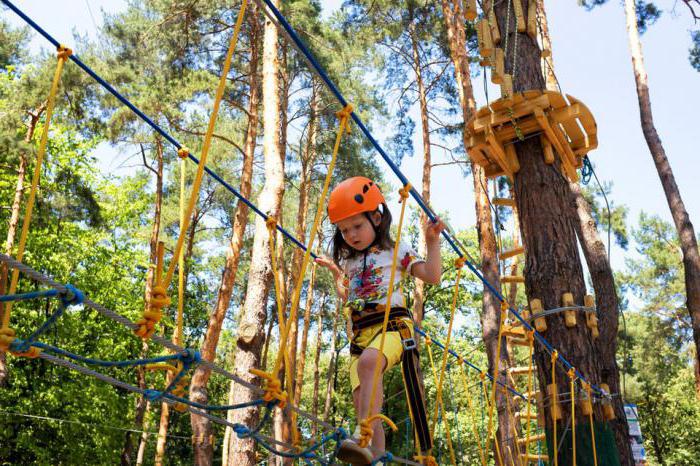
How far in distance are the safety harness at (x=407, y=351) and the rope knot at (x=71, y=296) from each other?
1.05 m

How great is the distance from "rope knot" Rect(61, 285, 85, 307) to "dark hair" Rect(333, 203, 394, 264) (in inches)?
45.2

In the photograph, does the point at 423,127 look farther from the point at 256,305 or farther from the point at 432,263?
the point at 432,263

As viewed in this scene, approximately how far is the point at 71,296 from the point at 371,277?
116 cm

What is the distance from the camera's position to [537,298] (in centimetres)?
274

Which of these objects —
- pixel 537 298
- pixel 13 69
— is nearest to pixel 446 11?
pixel 537 298

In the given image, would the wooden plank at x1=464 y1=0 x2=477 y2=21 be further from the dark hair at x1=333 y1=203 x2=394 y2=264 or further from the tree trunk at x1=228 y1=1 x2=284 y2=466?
the dark hair at x1=333 y1=203 x2=394 y2=264

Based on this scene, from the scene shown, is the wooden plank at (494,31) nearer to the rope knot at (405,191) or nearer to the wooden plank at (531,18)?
the wooden plank at (531,18)

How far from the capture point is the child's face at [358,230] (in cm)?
198

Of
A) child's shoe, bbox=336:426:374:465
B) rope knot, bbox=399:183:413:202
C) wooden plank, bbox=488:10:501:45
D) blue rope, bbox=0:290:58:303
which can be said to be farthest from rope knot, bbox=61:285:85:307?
wooden plank, bbox=488:10:501:45

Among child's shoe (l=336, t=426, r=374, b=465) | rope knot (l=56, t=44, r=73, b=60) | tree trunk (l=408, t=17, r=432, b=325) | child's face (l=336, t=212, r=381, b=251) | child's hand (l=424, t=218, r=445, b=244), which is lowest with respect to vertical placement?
child's shoe (l=336, t=426, r=374, b=465)

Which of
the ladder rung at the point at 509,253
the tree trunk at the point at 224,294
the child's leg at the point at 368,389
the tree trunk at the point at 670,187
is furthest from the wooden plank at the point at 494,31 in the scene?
the tree trunk at the point at 670,187

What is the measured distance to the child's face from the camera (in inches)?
78.1

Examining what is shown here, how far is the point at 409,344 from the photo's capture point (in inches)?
74.8

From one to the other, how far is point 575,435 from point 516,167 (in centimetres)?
121
